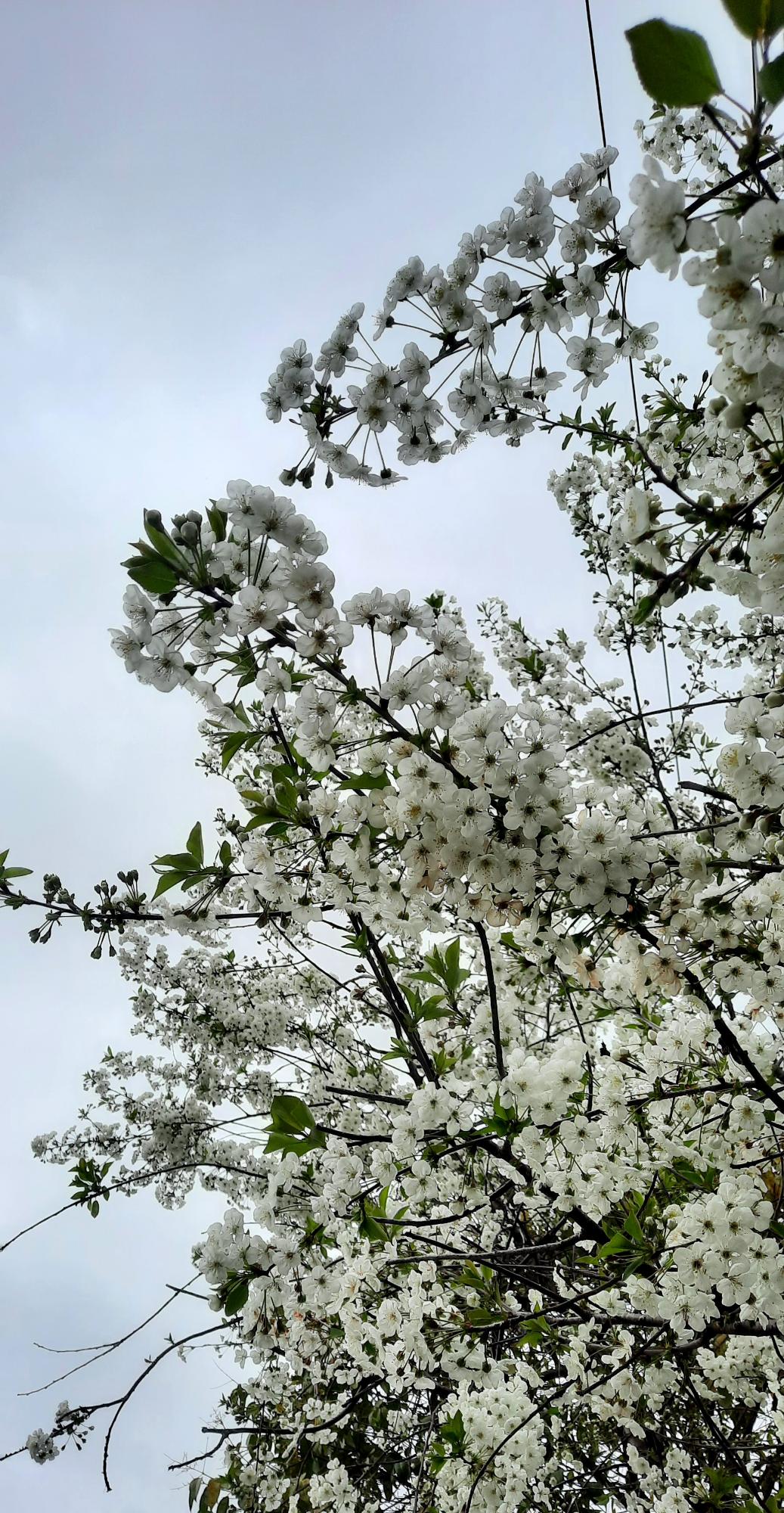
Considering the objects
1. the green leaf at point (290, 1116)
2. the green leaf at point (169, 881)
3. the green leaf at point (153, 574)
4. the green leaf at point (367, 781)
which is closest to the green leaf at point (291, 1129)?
the green leaf at point (290, 1116)

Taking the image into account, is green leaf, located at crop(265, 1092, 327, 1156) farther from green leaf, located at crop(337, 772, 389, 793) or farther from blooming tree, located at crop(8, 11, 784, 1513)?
green leaf, located at crop(337, 772, 389, 793)

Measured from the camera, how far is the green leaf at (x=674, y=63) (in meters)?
0.82

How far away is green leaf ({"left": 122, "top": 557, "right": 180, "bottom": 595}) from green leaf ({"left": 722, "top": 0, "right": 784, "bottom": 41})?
115cm

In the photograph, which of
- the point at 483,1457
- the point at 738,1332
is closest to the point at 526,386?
the point at 738,1332

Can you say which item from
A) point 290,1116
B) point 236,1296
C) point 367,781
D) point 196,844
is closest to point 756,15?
point 367,781

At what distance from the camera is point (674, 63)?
33.1 inches

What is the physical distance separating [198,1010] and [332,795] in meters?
5.49

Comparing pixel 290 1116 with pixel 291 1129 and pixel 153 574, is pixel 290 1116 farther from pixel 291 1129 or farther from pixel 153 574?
pixel 153 574

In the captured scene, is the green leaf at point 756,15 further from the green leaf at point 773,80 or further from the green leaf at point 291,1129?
the green leaf at point 291,1129

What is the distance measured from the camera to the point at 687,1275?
220 centimetres

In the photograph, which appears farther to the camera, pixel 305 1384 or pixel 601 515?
pixel 601 515

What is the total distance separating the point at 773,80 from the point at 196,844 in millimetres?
1691

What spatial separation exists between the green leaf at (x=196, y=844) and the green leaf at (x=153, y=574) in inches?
24.0

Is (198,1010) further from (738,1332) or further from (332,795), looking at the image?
(332,795)
